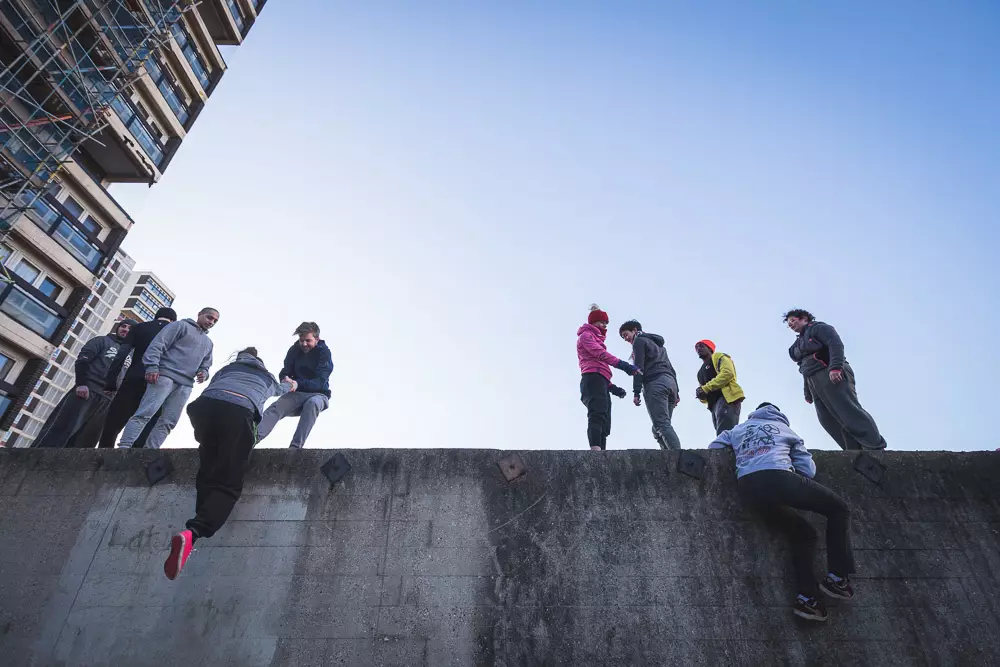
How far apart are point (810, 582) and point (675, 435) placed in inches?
85.7

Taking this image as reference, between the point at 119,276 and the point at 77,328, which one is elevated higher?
the point at 119,276

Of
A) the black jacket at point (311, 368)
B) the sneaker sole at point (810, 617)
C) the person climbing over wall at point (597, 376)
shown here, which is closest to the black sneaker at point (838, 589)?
the sneaker sole at point (810, 617)

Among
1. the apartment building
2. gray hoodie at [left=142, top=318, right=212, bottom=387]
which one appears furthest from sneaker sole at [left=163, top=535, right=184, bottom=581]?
the apartment building

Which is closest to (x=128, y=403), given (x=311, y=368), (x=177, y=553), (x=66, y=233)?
(x=311, y=368)

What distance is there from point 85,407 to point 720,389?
24.1ft

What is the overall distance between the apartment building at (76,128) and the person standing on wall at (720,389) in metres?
22.6

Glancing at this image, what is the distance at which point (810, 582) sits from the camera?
3432mm

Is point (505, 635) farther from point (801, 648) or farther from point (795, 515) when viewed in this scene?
point (795, 515)

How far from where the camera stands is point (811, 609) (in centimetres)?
337

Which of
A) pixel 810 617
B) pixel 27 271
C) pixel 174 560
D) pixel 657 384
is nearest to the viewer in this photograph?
pixel 174 560

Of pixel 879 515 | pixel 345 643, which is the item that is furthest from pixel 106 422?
pixel 879 515

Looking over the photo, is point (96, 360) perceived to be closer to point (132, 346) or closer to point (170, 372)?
point (132, 346)

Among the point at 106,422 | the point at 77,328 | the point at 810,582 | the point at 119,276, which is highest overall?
the point at 119,276

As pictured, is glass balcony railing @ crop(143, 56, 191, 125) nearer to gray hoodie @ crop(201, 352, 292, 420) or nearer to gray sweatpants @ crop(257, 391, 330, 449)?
gray sweatpants @ crop(257, 391, 330, 449)
